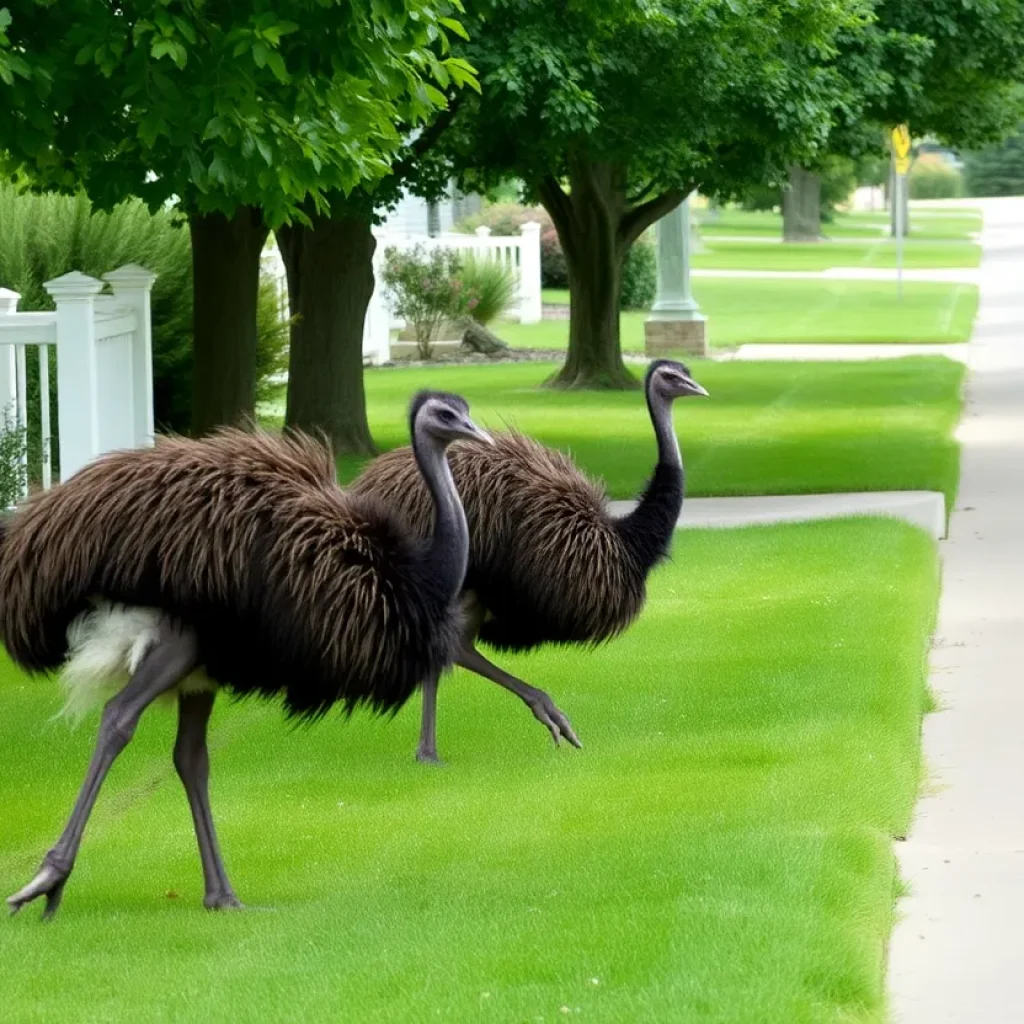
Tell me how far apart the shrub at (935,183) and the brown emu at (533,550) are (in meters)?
111

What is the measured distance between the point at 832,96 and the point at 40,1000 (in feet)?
49.1

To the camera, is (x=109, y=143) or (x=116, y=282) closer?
(x=109, y=143)

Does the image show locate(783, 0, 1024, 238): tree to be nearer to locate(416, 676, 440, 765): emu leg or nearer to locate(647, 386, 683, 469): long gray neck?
locate(647, 386, 683, 469): long gray neck

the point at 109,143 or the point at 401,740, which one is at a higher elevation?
the point at 109,143

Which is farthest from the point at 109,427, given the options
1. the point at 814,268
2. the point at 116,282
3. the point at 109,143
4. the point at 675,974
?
the point at 814,268

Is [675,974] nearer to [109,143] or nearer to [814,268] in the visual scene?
[109,143]

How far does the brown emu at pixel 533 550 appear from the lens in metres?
8.31

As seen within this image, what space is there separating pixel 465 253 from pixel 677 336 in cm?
580

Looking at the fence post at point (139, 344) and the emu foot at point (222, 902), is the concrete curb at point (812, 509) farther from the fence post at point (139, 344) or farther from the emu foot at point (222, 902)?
the emu foot at point (222, 902)

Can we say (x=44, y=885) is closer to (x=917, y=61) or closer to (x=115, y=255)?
(x=115, y=255)

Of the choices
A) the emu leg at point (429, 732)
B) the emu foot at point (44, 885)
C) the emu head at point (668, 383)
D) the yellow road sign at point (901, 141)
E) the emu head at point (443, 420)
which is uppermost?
the yellow road sign at point (901, 141)

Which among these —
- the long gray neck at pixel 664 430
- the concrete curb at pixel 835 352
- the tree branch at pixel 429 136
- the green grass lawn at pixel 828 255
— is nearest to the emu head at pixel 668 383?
the long gray neck at pixel 664 430

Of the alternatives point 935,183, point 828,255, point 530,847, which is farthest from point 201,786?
point 935,183

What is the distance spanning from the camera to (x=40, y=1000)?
17.7 feet
